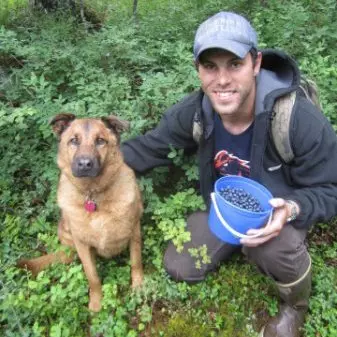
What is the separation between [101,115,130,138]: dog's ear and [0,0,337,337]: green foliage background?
34cm

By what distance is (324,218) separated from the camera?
117 inches

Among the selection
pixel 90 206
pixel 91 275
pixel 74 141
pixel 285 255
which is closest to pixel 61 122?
pixel 74 141

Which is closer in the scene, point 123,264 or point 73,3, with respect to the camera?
point 123,264

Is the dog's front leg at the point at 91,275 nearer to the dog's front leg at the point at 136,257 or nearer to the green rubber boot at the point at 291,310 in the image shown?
the dog's front leg at the point at 136,257

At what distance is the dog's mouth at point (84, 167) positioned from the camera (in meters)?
3.13

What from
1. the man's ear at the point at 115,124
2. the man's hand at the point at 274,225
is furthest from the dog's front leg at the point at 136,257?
the man's hand at the point at 274,225

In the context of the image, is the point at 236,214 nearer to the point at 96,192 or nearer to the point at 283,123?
the point at 283,123

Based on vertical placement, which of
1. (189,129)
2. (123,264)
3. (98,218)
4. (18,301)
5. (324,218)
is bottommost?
(123,264)

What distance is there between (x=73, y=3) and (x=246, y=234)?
203 inches

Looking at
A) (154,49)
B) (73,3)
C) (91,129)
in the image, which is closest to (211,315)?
(91,129)

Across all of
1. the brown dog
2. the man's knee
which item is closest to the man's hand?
the man's knee

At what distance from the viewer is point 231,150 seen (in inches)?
129

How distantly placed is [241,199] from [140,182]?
130 centimetres

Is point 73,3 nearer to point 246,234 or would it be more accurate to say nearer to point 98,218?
point 98,218
